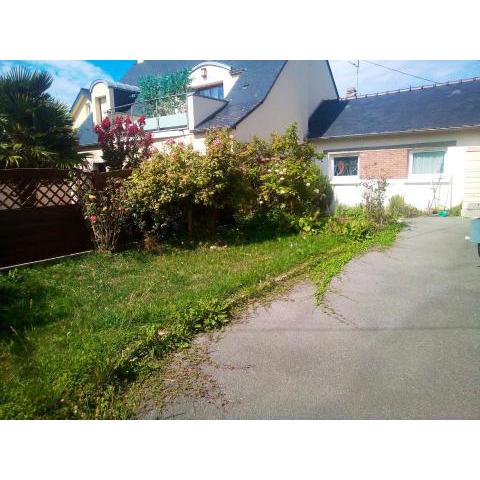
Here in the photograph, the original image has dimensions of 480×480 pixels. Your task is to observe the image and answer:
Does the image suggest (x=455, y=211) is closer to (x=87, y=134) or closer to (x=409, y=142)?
(x=409, y=142)

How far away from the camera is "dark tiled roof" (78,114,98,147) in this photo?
1702 centimetres

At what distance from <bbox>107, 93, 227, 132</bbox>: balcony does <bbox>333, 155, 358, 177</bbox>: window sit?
5128mm

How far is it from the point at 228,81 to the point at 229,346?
14.6 metres

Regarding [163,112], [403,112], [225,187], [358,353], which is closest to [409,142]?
[403,112]

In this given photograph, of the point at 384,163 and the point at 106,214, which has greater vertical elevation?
the point at 384,163

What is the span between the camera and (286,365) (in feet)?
10.5

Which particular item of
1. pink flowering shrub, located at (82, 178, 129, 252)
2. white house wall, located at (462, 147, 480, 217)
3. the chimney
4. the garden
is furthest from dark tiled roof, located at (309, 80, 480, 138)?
pink flowering shrub, located at (82, 178, 129, 252)

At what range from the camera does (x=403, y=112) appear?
45.2 feet

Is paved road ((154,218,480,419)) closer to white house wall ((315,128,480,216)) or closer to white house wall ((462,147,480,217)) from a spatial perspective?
white house wall ((462,147,480,217))

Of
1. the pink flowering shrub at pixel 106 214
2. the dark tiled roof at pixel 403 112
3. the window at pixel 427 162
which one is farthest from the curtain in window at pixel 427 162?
the pink flowering shrub at pixel 106 214

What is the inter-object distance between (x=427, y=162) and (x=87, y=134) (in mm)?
15336
